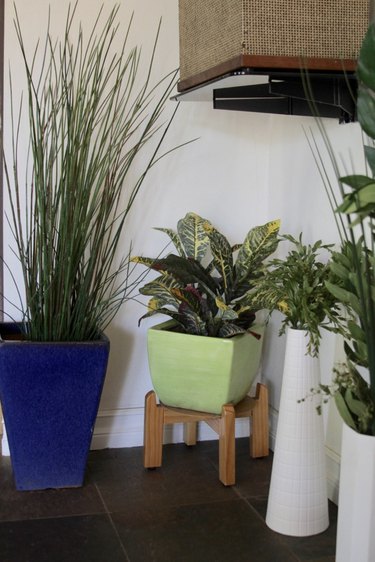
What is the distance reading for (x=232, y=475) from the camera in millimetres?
2428

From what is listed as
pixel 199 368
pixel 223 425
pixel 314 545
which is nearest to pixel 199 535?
pixel 314 545

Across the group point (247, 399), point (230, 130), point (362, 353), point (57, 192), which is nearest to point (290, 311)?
point (362, 353)

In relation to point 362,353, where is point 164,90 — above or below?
above

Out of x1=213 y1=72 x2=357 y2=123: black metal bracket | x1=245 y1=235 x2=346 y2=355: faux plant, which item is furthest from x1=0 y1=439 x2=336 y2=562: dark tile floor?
x1=213 y1=72 x2=357 y2=123: black metal bracket

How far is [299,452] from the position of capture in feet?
6.77

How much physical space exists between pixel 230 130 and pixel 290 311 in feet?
3.34

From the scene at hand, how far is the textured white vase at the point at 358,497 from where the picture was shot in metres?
1.54

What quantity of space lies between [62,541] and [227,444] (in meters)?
0.63

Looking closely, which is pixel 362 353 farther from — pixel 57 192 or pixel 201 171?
pixel 201 171

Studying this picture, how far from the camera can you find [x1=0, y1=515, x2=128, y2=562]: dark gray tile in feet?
6.38

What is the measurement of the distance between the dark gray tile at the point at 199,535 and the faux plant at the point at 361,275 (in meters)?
0.59

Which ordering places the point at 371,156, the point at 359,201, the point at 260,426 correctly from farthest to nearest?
the point at 260,426 < the point at 371,156 < the point at 359,201

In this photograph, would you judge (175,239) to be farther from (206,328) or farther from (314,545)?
(314,545)

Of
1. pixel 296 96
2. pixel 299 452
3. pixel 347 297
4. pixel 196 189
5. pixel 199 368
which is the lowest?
pixel 299 452
